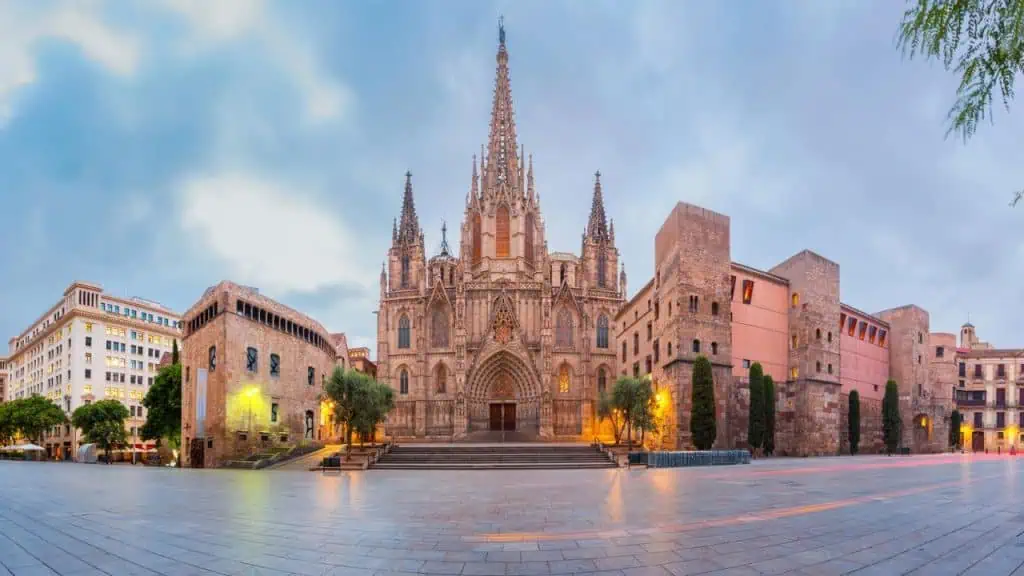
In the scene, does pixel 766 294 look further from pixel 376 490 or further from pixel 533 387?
pixel 376 490

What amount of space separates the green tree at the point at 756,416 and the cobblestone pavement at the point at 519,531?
23046 millimetres

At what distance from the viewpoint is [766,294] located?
44594 mm

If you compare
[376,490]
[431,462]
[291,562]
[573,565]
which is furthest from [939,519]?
[431,462]

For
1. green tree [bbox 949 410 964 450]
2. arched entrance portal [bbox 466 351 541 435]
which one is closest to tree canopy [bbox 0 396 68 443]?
arched entrance portal [bbox 466 351 541 435]

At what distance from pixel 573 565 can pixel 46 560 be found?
677 cm

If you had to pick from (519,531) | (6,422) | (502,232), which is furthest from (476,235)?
(519,531)

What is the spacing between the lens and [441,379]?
60312mm

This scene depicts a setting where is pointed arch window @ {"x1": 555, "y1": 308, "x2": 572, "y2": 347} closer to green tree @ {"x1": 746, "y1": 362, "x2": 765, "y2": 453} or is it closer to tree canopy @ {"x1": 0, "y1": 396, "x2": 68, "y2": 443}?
green tree @ {"x1": 746, "y1": 362, "x2": 765, "y2": 453}

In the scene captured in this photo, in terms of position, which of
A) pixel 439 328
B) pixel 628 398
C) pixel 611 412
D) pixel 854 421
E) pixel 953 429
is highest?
pixel 439 328

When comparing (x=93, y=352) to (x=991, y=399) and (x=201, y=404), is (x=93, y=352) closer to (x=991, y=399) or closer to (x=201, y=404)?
(x=201, y=404)

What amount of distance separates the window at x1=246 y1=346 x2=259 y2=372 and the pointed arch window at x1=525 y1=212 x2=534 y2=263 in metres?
33.5

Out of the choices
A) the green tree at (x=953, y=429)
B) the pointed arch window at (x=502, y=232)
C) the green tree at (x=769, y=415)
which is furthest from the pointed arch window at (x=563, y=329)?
the green tree at (x=953, y=429)

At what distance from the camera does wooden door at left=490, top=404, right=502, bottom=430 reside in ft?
194

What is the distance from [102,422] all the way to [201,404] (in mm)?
33350
